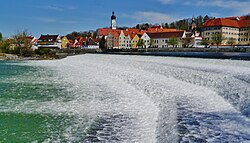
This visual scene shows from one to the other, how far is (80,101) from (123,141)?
4.84m

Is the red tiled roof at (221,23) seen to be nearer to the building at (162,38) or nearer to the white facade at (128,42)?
the building at (162,38)

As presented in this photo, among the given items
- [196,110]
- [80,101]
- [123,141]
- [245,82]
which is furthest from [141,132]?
[245,82]

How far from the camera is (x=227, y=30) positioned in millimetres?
99688

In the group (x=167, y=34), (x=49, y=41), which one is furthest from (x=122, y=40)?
(x=49, y=41)

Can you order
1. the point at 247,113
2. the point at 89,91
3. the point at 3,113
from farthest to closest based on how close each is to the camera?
the point at 89,91 → the point at 3,113 → the point at 247,113

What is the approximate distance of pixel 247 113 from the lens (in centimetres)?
782

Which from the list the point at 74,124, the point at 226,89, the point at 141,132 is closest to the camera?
the point at 141,132

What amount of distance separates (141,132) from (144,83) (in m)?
8.36

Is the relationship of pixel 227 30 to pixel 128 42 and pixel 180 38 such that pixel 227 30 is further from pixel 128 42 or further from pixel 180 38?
pixel 128 42

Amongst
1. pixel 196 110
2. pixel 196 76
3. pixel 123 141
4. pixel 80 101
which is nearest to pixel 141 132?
pixel 123 141

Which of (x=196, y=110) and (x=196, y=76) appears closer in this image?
(x=196, y=110)

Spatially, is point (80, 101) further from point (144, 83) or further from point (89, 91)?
point (144, 83)

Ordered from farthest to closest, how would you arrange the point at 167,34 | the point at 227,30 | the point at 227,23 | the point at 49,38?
the point at 49,38
the point at 167,34
the point at 227,30
the point at 227,23

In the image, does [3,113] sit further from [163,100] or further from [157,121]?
[163,100]
